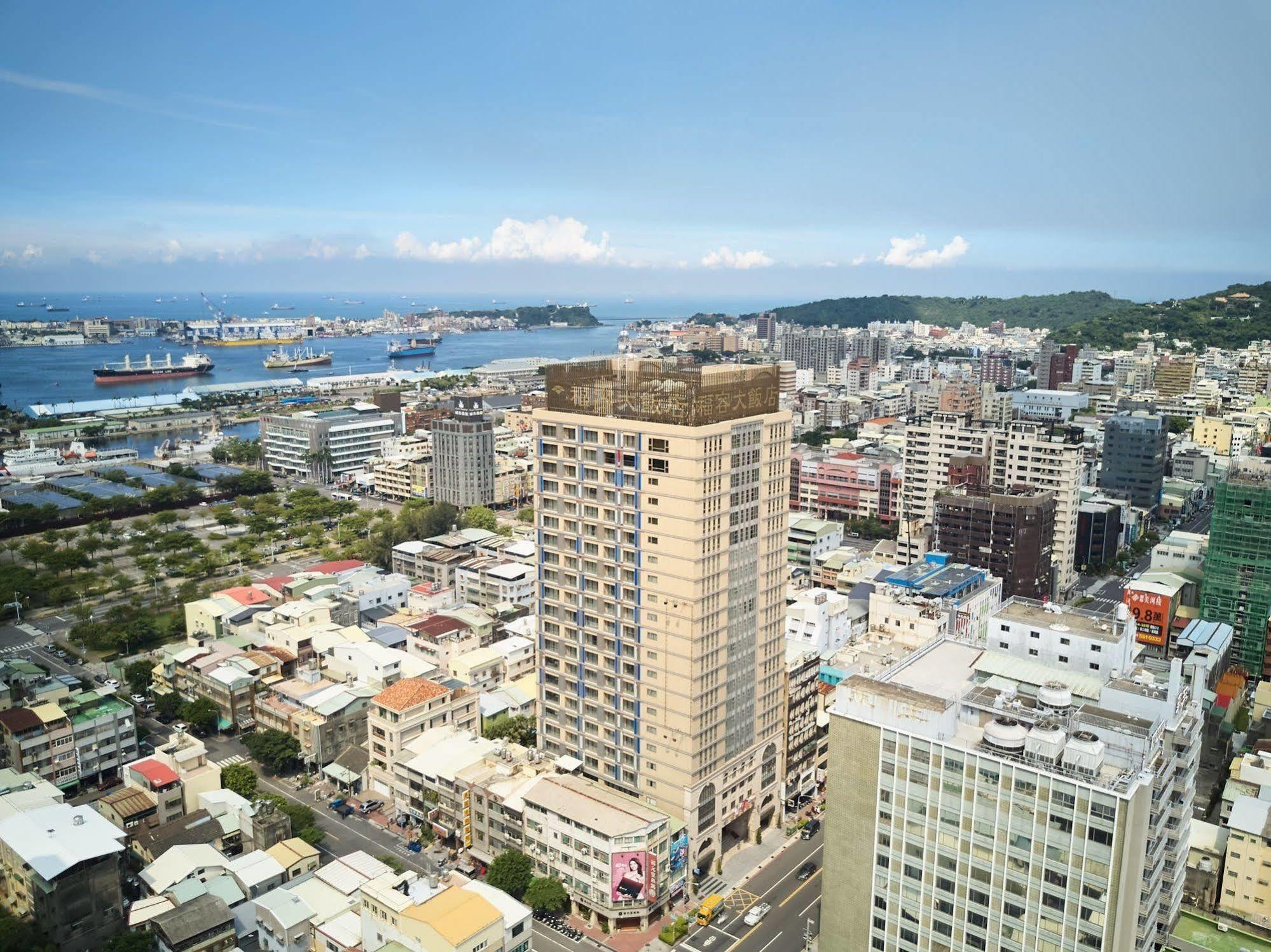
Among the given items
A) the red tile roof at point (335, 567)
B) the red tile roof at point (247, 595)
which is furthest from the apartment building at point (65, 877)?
the red tile roof at point (335, 567)

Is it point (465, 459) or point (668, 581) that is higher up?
point (668, 581)

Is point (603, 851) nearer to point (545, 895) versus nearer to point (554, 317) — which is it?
point (545, 895)

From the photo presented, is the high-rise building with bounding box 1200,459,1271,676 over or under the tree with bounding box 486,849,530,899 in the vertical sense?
over

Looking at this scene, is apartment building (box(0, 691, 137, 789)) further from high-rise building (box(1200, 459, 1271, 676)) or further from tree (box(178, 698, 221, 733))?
high-rise building (box(1200, 459, 1271, 676))

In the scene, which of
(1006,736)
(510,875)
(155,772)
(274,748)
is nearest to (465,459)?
(274,748)

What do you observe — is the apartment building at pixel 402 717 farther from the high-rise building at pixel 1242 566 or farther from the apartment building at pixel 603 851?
the high-rise building at pixel 1242 566

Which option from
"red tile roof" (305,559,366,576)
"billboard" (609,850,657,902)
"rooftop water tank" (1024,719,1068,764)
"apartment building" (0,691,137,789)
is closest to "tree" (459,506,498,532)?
"red tile roof" (305,559,366,576)

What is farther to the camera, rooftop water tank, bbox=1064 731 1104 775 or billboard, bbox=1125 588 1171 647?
billboard, bbox=1125 588 1171 647
